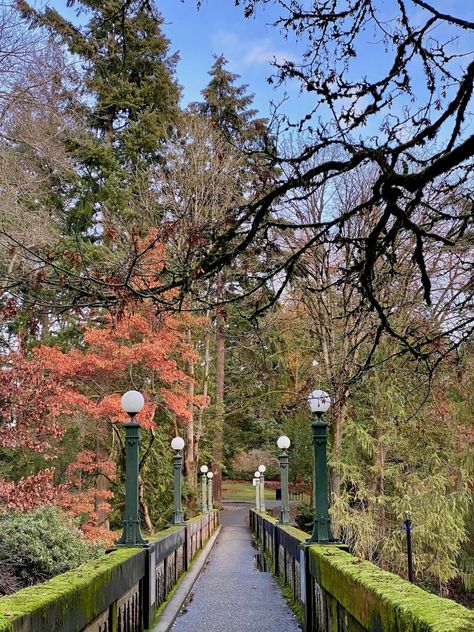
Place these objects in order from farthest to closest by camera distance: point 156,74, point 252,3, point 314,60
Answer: point 156,74 < point 314,60 < point 252,3

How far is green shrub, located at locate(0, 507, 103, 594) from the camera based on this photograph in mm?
7639

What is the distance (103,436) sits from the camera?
17.1 metres

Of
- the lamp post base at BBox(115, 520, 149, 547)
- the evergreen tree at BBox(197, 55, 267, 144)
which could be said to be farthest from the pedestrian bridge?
the evergreen tree at BBox(197, 55, 267, 144)

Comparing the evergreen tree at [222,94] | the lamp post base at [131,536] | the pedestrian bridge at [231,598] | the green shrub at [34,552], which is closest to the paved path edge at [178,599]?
the pedestrian bridge at [231,598]

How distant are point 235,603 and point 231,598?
0.41 meters

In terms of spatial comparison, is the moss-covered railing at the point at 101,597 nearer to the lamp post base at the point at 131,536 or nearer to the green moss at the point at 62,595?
the green moss at the point at 62,595

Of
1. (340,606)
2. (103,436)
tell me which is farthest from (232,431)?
(340,606)

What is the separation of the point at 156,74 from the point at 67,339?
989 cm

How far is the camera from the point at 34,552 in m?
7.73

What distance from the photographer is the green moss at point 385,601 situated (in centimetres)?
207

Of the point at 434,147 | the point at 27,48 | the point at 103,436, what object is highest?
the point at 27,48

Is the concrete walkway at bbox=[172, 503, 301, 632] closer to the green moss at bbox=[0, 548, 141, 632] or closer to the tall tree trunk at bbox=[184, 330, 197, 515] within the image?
the green moss at bbox=[0, 548, 141, 632]

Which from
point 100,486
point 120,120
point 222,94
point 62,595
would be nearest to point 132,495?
point 62,595

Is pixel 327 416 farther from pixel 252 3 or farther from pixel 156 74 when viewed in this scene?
pixel 156 74
